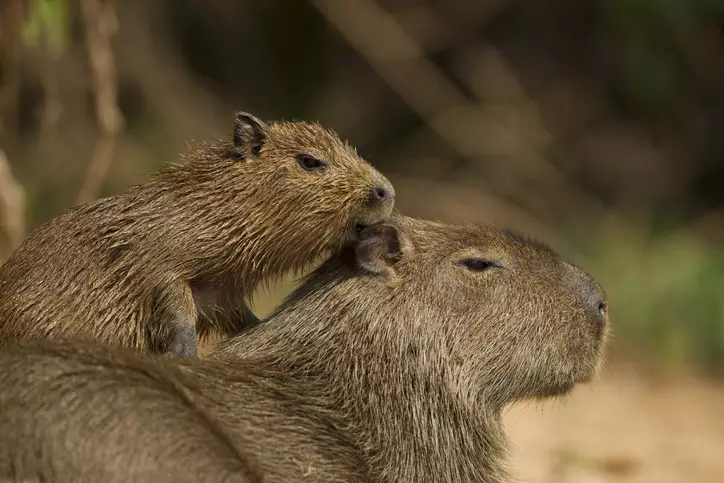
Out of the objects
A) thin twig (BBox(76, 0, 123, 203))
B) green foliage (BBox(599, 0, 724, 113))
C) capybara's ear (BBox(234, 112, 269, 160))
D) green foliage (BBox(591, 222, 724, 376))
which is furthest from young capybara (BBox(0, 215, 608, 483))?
green foliage (BBox(599, 0, 724, 113))

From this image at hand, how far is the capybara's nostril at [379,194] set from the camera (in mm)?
3748

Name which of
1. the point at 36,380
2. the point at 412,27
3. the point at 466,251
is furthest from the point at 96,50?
the point at 412,27

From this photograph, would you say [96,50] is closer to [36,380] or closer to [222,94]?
[36,380]

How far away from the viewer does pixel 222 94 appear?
12.4 meters

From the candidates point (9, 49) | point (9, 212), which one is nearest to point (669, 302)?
point (9, 212)

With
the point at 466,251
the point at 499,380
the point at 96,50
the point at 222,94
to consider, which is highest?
the point at 222,94

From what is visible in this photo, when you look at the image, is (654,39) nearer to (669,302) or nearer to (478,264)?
(669,302)

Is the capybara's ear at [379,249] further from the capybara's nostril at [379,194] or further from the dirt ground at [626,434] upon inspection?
the dirt ground at [626,434]

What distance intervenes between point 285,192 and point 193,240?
13.2 inches

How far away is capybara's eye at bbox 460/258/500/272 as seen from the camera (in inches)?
148

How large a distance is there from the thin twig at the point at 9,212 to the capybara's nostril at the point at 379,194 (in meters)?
2.13

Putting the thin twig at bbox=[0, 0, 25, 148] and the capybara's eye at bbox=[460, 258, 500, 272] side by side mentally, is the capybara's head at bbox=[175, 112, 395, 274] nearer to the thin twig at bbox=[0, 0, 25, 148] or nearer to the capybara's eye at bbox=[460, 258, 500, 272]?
the capybara's eye at bbox=[460, 258, 500, 272]

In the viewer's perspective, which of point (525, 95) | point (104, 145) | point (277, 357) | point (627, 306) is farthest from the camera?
point (525, 95)

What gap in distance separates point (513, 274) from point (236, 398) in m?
1.06
